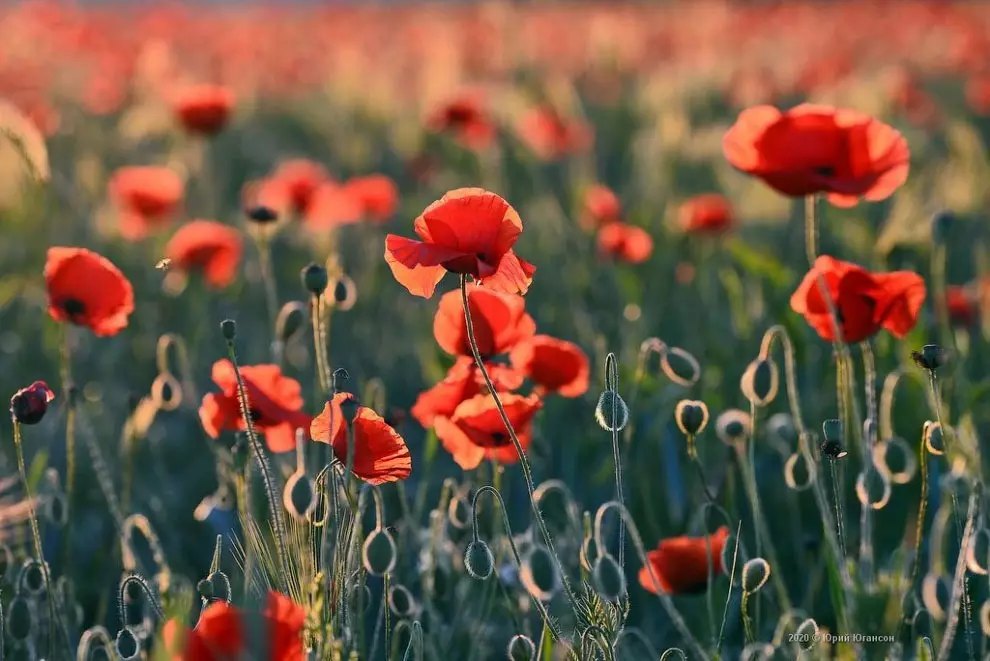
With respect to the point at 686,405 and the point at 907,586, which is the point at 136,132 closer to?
the point at 686,405

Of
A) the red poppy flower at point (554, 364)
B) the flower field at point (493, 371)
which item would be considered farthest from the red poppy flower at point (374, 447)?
the red poppy flower at point (554, 364)

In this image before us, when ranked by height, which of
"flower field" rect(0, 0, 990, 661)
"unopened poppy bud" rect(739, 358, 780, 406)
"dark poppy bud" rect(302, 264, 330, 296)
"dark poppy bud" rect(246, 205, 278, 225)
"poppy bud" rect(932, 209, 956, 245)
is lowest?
"flower field" rect(0, 0, 990, 661)

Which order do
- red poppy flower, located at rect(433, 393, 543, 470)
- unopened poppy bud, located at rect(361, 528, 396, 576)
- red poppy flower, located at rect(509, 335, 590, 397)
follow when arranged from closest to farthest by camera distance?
unopened poppy bud, located at rect(361, 528, 396, 576), red poppy flower, located at rect(433, 393, 543, 470), red poppy flower, located at rect(509, 335, 590, 397)

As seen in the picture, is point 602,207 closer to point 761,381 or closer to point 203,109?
point 203,109

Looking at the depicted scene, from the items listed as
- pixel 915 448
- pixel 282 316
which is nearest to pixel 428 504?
pixel 282 316

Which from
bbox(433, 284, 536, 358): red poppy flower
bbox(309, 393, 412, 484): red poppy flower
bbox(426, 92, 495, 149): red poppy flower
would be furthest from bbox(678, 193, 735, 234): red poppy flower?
bbox(309, 393, 412, 484): red poppy flower

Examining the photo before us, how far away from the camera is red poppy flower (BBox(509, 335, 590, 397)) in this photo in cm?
158

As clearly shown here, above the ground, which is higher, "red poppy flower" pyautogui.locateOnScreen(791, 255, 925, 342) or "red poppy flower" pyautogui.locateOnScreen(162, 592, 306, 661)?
"red poppy flower" pyautogui.locateOnScreen(791, 255, 925, 342)

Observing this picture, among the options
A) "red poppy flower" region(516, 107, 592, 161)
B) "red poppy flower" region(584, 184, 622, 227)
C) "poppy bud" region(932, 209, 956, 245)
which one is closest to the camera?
"poppy bud" region(932, 209, 956, 245)

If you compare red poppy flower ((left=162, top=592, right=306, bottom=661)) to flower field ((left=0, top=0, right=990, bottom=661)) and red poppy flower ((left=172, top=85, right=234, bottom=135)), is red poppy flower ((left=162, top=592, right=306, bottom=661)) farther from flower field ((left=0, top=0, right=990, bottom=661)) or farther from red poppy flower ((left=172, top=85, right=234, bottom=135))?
red poppy flower ((left=172, top=85, right=234, bottom=135))

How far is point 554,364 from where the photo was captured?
1.60m

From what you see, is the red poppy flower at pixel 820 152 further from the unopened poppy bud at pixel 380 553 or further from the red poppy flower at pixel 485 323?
the unopened poppy bud at pixel 380 553

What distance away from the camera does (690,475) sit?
200 cm

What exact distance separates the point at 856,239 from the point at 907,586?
5.08 feet
